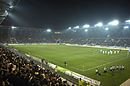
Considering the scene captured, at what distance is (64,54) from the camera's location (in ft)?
138

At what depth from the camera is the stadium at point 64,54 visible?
13578 mm

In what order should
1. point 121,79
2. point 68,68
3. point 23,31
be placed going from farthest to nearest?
point 23,31
point 68,68
point 121,79

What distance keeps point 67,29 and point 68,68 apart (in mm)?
95529

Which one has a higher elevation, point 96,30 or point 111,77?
point 96,30

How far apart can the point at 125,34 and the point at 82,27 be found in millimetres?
31440

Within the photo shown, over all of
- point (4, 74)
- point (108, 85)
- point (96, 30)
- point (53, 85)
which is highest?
point (96, 30)

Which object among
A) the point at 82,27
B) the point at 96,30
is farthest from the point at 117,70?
the point at 82,27

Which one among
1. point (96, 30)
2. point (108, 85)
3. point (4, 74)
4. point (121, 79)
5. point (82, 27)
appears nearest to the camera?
point (4, 74)

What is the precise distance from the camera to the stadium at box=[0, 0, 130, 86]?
13578mm

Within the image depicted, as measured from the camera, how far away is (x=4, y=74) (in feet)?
34.4

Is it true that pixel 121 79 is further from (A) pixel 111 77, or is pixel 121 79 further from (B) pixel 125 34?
(B) pixel 125 34

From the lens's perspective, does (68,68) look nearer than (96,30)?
Yes

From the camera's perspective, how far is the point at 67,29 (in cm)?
12100

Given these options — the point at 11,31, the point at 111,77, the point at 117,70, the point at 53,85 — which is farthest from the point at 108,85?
the point at 11,31
